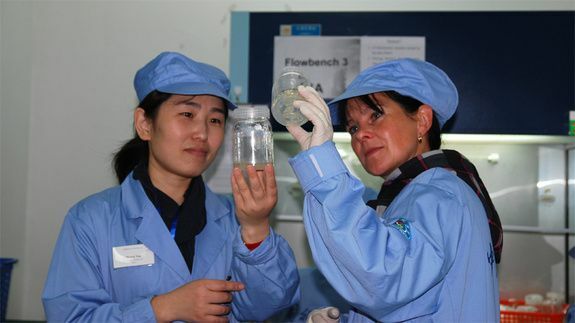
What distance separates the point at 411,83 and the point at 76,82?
249cm

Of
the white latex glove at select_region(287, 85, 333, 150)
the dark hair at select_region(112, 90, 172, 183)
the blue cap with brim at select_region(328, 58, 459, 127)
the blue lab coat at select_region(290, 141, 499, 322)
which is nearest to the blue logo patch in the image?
the blue lab coat at select_region(290, 141, 499, 322)

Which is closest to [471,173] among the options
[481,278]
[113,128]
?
[481,278]

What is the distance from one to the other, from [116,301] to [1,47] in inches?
82.0

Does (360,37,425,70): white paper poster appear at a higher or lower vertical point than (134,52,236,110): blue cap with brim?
higher

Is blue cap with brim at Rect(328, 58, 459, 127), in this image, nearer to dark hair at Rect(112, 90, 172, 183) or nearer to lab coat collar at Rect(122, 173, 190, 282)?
lab coat collar at Rect(122, 173, 190, 282)

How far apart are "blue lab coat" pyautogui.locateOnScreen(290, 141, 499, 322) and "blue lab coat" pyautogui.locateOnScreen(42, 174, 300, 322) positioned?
0.49 meters

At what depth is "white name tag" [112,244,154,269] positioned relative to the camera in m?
1.51

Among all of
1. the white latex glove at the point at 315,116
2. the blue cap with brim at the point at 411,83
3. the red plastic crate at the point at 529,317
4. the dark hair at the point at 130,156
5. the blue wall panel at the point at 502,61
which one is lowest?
the red plastic crate at the point at 529,317

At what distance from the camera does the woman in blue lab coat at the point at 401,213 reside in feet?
3.21

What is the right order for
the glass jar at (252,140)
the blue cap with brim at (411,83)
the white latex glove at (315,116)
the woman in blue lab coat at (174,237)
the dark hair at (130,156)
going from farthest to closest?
1. the dark hair at (130,156)
2. the glass jar at (252,140)
3. the woman in blue lab coat at (174,237)
4. the blue cap with brim at (411,83)
5. the white latex glove at (315,116)

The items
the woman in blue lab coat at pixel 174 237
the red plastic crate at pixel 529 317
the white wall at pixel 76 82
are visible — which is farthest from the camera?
the white wall at pixel 76 82

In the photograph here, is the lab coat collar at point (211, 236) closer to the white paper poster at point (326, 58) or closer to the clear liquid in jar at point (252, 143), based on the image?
the clear liquid in jar at point (252, 143)

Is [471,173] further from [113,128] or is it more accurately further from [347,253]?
[113,128]

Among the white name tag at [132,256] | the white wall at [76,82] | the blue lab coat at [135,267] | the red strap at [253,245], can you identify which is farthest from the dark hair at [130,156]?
the white wall at [76,82]
